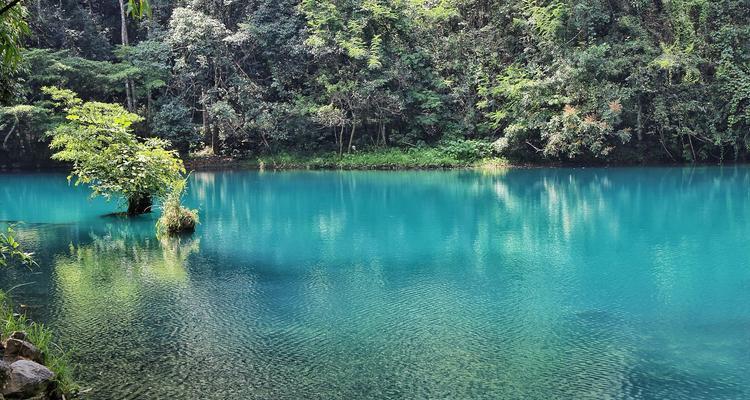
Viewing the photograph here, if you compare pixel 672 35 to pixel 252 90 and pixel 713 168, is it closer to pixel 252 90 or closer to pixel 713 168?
pixel 713 168

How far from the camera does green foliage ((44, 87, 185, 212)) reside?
52.3 feet

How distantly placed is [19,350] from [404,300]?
16.8ft

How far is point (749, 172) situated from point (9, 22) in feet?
93.9

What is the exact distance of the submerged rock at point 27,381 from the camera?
5137mm

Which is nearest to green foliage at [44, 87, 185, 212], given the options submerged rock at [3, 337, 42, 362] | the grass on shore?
submerged rock at [3, 337, 42, 362]

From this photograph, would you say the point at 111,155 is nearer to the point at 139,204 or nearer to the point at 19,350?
the point at 139,204

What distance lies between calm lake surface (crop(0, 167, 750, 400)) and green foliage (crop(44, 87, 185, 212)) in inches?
43.5

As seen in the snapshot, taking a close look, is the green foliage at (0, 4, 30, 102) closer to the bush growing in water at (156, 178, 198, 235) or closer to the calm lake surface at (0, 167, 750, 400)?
the calm lake surface at (0, 167, 750, 400)

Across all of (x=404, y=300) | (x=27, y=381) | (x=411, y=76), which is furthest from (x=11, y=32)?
(x=411, y=76)

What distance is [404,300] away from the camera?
9344 mm

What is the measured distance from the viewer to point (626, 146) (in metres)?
31.4

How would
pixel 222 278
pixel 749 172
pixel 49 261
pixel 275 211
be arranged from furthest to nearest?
pixel 749 172 < pixel 275 211 < pixel 49 261 < pixel 222 278

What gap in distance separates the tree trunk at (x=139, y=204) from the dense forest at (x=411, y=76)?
1312 cm

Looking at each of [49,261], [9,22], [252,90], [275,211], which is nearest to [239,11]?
[252,90]
